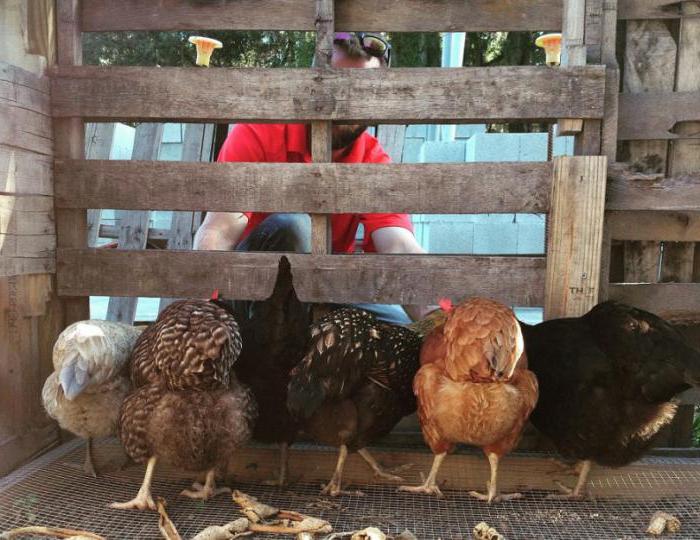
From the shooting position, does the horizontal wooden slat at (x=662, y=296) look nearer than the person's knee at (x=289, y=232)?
Yes

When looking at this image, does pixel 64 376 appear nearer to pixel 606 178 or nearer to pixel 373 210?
pixel 373 210

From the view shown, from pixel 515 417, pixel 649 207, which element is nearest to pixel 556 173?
pixel 649 207

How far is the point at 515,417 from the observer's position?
2.06 meters

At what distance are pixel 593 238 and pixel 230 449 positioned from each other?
1.60m

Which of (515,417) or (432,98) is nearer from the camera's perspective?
(515,417)

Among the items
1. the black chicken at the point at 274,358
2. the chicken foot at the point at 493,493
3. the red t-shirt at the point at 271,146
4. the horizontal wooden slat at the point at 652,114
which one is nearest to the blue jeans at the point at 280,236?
the red t-shirt at the point at 271,146

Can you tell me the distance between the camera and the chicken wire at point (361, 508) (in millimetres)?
1927

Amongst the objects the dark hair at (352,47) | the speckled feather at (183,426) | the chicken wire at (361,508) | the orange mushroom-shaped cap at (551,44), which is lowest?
the chicken wire at (361,508)

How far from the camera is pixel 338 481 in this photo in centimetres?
224

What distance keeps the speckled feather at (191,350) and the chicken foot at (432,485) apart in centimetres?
81

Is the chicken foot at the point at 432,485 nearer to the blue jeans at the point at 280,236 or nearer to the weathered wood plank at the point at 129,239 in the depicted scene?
the blue jeans at the point at 280,236

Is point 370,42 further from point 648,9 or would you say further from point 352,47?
point 648,9

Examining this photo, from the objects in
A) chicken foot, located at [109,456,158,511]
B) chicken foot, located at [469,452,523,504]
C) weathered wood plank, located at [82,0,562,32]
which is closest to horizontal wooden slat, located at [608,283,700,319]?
chicken foot, located at [469,452,523,504]

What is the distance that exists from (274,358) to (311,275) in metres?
0.40
